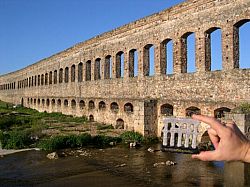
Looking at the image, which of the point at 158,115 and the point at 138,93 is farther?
the point at 138,93

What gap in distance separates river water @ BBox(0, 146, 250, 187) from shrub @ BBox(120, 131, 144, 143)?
2458 millimetres

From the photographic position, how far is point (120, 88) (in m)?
20.1

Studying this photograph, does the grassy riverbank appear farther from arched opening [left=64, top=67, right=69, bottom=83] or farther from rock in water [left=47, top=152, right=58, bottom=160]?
arched opening [left=64, top=67, right=69, bottom=83]

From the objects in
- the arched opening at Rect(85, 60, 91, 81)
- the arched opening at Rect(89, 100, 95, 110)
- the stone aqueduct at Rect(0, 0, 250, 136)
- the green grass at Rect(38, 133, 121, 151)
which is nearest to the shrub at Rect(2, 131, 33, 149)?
the green grass at Rect(38, 133, 121, 151)

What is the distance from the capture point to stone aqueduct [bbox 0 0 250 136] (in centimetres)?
1310

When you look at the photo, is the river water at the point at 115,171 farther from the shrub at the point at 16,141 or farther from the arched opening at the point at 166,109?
the arched opening at the point at 166,109

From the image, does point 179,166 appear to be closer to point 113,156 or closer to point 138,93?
point 113,156

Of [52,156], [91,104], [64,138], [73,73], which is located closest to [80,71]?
[73,73]

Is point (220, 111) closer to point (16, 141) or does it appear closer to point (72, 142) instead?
point (72, 142)

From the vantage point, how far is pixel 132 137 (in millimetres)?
15586

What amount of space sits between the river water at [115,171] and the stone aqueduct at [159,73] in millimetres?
3288

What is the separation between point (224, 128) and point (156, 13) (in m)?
16.1

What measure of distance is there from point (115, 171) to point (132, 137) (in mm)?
5602

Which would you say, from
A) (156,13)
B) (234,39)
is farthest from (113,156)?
(156,13)
